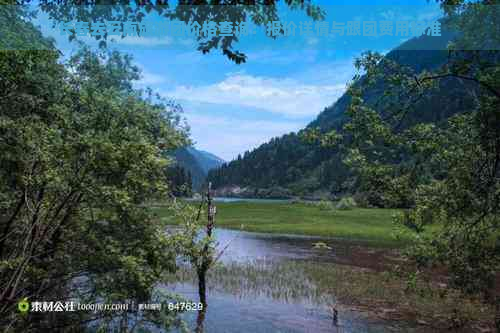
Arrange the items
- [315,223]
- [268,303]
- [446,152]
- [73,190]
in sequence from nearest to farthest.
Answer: [73,190], [446,152], [268,303], [315,223]

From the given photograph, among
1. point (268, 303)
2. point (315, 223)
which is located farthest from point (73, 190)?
point (315, 223)

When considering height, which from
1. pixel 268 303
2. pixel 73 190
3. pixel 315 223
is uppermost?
pixel 73 190

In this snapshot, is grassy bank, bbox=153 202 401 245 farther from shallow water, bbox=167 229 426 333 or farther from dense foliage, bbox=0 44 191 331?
dense foliage, bbox=0 44 191 331

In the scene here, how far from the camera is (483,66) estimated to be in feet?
32.5

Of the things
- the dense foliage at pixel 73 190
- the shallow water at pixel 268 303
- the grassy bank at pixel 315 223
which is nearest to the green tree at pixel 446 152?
the dense foliage at pixel 73 190

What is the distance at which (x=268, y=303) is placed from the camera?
77.2 ft

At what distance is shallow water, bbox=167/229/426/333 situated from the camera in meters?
19.4

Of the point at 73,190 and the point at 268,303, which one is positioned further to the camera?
the point at 268,303

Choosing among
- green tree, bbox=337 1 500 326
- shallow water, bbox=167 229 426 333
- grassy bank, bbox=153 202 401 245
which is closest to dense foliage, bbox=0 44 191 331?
green tree, bbox=337 1 500 326

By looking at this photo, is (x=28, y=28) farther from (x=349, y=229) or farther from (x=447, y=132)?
(x=349, y=229)

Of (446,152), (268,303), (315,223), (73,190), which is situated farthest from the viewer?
(315,223)

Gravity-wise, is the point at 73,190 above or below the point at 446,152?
below

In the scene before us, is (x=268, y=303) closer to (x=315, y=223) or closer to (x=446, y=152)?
(x=446, y=152)

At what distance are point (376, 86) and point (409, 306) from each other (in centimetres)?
1623
